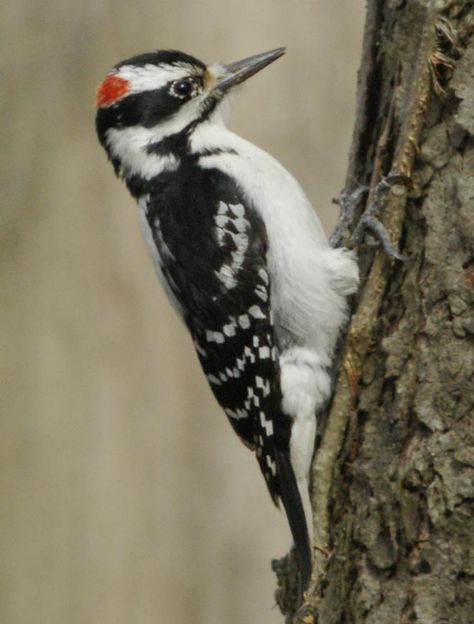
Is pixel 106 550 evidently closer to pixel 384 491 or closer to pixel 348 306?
pixel 348 306

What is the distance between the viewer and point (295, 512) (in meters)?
3.63

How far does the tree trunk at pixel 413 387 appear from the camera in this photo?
→ 2873 mm

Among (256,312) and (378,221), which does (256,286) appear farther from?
(378,221)

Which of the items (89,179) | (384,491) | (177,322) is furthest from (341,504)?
(89,179)

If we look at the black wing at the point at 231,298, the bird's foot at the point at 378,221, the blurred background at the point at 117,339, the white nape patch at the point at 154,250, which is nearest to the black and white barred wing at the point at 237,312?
the black wing at the point at 231,298

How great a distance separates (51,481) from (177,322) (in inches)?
40.1

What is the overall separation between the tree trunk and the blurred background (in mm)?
1808

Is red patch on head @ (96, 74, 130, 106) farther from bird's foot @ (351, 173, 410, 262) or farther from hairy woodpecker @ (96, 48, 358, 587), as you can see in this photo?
bird's foot @ (351, 173, 410, 262)

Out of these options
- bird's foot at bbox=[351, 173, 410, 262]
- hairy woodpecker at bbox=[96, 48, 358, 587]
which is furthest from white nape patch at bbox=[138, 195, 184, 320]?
bird's foot at bbox=[351, 173, 410, 262]

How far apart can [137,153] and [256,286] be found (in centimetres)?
78

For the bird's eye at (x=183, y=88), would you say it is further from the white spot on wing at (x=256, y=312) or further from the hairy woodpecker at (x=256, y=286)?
the white spot on wing at (x=256, y=312)

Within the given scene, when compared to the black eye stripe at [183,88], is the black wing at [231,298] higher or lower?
lower

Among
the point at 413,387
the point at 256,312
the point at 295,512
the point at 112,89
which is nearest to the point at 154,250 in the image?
the point at 256,312

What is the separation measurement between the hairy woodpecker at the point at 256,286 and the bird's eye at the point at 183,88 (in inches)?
8.0
